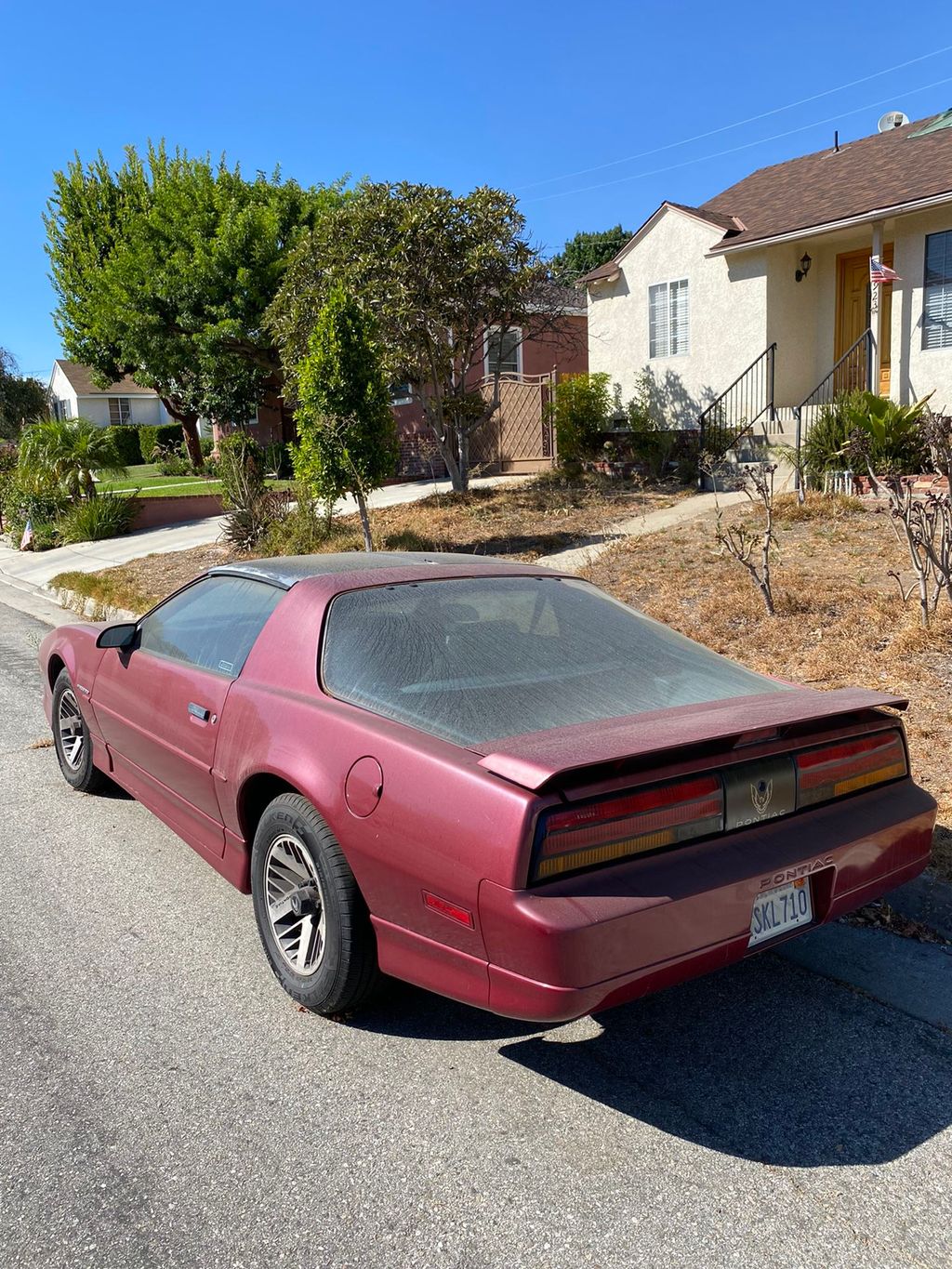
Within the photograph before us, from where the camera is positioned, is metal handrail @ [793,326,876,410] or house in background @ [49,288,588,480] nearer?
metal handrail @ [793,326,876,410]

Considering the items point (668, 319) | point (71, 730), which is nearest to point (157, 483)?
point (668, 319)

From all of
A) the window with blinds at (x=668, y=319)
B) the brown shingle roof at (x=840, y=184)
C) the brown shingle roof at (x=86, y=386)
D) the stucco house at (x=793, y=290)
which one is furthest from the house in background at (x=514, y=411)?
the brown shingle roof at (x=86, y=386)

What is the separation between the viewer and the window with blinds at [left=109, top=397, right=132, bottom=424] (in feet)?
170

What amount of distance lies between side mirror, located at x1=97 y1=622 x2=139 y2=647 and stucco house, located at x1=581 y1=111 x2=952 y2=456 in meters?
12.2

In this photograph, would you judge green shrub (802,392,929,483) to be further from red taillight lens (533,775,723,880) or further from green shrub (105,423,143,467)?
green shrub (105,423,143,467)

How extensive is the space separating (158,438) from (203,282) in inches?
655

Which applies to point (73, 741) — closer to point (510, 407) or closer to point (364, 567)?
point (364, 567)

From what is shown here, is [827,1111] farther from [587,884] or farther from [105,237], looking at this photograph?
[105,237]

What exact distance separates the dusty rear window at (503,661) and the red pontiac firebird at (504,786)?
1cm

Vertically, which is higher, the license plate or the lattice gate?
the lattice gate

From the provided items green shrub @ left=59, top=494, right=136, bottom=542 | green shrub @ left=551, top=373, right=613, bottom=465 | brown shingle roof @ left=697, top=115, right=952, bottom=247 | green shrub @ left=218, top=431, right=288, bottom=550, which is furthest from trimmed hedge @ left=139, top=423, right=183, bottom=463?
brown shingle roof @ left=697, top=115, right=952, bottom=247

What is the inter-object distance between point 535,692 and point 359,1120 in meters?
1.35

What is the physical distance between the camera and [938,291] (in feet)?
46.0

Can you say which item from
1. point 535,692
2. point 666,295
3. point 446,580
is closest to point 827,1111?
point 535,692
